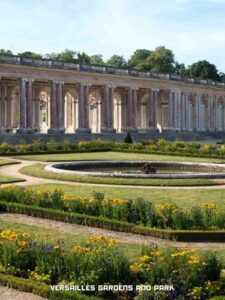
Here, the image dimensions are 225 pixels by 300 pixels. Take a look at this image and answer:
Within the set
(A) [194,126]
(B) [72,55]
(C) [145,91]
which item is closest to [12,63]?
(C) [145,91]

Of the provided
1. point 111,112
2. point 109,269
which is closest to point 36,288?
point 109,269

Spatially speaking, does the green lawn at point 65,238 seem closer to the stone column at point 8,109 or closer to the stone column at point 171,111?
the stone column at point 8,109

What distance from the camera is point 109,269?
9.52m

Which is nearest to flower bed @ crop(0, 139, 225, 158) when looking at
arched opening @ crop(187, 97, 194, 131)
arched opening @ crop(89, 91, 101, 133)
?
arched opening @ crop(89, 91, 101, 133)

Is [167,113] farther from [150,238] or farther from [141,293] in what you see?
[141,293]

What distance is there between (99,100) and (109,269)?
67347 mm

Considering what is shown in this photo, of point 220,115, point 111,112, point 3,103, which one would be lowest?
point 220,115

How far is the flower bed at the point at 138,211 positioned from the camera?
14.9m

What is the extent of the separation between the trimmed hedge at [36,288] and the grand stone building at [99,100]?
170ft

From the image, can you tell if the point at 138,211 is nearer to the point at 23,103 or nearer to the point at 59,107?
the point at 23,103

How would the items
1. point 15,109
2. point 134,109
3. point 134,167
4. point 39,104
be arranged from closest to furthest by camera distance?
point 134,167 < point 39,104 < point 15,109 < point 134,109

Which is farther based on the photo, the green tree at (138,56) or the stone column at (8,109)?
the green tree at (138,56)

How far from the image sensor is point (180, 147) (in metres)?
49.7

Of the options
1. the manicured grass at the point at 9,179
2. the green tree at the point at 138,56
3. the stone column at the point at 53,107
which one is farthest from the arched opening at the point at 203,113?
the manicured grass at the point at 9,179
